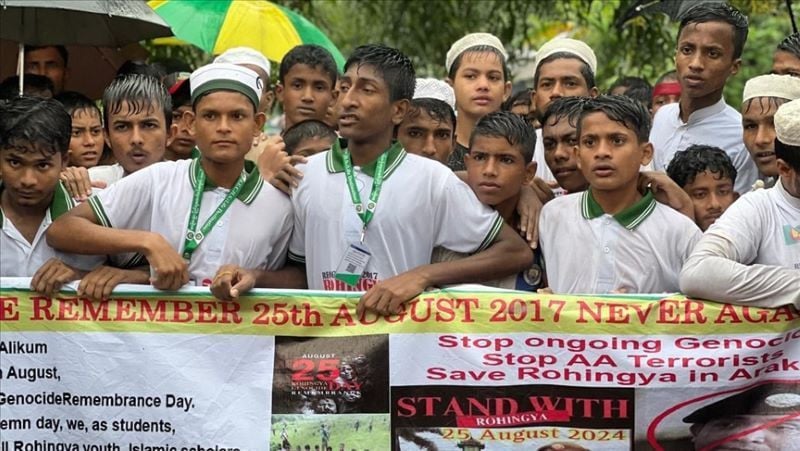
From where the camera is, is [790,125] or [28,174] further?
[28,174]

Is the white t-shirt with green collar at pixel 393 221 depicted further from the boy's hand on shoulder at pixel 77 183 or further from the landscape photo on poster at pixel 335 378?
the boy's hand on shoulder at pixel 77 183

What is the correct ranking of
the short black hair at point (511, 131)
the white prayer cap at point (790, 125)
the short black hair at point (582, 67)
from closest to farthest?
the white prayer cap at point (790, 125)
the short black hair at point (511, 131)
the short black hair at point (582, 67)

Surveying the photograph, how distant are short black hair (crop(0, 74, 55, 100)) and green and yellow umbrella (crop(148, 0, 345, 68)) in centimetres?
233

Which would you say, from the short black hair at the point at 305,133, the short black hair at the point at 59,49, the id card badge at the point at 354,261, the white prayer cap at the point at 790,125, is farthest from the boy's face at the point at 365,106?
the short black hair at the point at 59,49

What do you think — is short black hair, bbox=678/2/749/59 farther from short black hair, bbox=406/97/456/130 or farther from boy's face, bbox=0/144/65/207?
boy's face, bbox=0/144/65/207

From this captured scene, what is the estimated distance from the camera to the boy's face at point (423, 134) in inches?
297

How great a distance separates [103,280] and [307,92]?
320 cm

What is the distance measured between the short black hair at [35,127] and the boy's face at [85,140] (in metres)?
1.32

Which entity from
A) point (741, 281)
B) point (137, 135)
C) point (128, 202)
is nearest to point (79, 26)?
point (137, 135)

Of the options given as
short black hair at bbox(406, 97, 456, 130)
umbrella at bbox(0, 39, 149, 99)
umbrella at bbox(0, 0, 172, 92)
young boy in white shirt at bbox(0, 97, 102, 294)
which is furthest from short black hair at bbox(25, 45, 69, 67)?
young boy in white shirt at bbox(0, 97, 102, 294)

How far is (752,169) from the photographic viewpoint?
7.53 m

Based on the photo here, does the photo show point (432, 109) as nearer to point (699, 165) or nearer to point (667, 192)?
point (699, 165)

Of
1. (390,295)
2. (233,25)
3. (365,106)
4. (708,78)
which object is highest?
(233,25)

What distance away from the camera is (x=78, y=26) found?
8.45m
